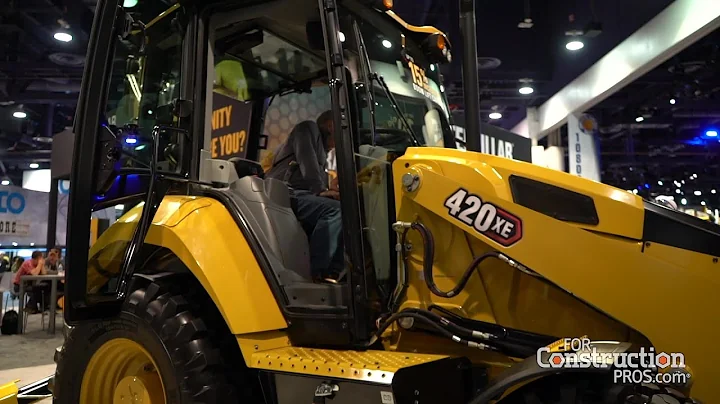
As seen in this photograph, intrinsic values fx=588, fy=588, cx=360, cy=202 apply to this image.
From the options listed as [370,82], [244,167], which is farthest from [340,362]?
[244,167]

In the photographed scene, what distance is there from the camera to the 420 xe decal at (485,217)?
2301mm

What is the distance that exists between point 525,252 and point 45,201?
1942cm

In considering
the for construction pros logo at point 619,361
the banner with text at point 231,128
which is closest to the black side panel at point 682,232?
the for construction pros logo at point 619,361

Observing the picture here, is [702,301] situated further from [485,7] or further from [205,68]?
[485,7]

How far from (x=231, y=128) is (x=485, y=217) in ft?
9.69

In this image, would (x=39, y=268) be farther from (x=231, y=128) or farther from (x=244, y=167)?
(x=244, y=167)

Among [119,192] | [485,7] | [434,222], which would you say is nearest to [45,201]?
[485,7]

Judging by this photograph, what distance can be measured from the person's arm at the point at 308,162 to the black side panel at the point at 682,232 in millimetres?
1776

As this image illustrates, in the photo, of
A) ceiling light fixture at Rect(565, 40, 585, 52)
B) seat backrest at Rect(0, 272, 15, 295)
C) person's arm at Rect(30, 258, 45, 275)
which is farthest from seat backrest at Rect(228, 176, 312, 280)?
seat backrest at Rect(0, 272, 15, 295)

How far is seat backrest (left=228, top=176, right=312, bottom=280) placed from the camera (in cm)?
276

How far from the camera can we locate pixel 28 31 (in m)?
10.6

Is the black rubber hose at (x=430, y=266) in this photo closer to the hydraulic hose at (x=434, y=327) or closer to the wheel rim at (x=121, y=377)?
the hydraulic hose at (x=434, y=327)

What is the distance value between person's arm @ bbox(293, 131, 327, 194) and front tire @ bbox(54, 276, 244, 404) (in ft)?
2.95

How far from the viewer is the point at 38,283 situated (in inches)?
420
